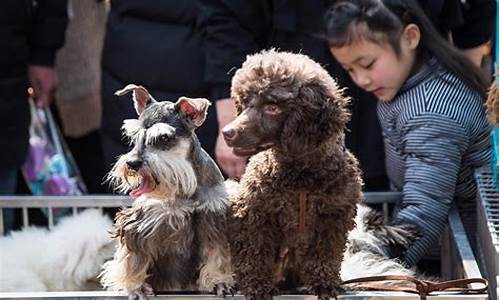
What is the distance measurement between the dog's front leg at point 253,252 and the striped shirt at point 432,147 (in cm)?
48

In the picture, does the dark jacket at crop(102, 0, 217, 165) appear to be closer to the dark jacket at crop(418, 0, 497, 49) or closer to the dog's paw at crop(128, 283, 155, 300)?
the dark jacket at crop(418, 0, 497, 49)

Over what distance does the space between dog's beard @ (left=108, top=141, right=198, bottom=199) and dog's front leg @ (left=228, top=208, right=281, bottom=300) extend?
10cm

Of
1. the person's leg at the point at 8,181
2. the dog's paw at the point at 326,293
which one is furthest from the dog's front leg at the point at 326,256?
the person's leg at the point at 8,181

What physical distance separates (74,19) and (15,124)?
0.74 metres

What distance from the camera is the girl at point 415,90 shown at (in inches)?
83.3

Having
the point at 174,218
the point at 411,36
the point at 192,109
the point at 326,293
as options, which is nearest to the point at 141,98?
the point at 192,109

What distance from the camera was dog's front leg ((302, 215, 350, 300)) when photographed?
158 centimetres

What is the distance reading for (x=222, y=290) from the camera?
1.58 meters

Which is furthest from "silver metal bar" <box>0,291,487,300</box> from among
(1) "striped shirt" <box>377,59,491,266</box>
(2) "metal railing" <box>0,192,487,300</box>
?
(1) "striped shirt" <box>377,59,491,266</box>

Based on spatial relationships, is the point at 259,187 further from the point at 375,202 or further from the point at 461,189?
the point at 461,189

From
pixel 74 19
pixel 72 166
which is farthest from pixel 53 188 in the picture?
pixel 74 19

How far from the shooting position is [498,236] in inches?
72.1

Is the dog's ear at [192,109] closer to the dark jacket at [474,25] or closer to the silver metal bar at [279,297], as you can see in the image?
the silver metal bar at [279,297]

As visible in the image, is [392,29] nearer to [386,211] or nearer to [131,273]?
[386,211]
